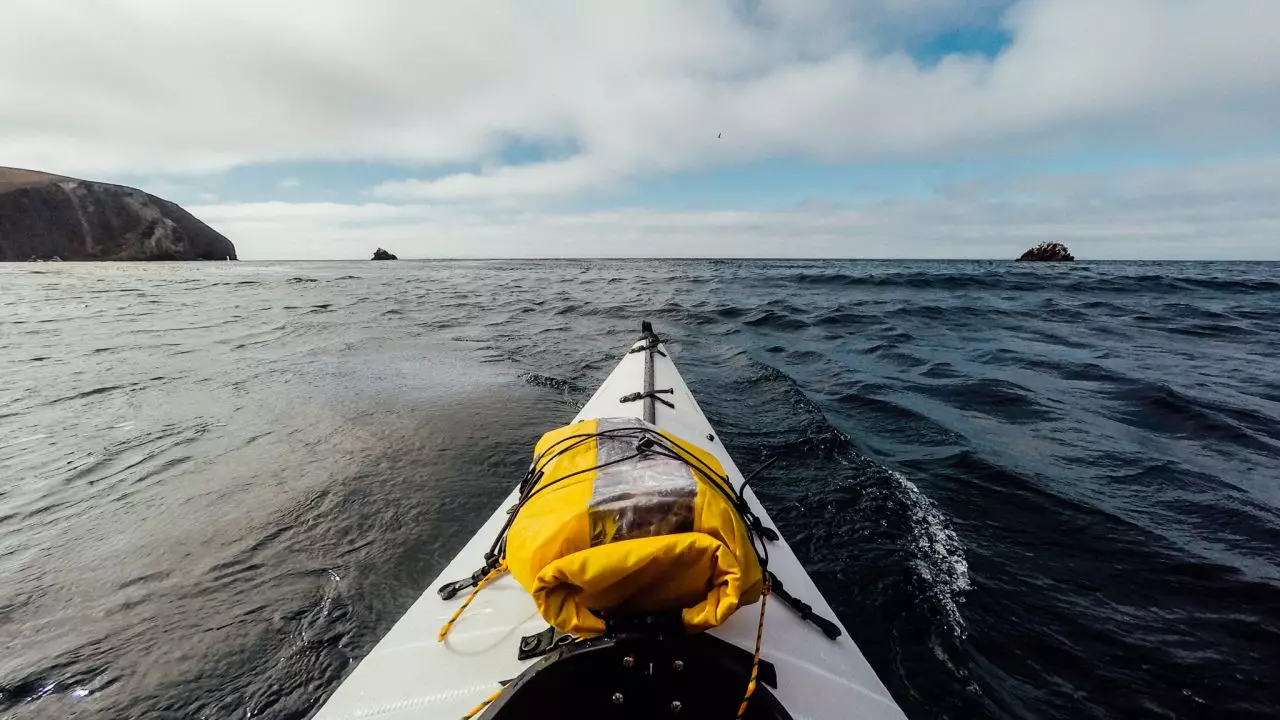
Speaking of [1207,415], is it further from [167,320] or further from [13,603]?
[167,320]

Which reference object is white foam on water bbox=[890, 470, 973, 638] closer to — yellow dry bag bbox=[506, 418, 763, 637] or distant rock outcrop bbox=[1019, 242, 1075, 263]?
yellow dry bag bbox=[506, 418, 763, 637]

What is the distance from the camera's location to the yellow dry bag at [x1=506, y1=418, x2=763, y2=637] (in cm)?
158

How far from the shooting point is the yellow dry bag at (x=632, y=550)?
1583 millimetres

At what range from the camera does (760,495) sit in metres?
5.00

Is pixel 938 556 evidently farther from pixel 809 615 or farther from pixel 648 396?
pixel 648 396

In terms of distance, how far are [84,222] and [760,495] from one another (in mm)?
107082

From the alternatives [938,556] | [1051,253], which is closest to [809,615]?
[938,556]

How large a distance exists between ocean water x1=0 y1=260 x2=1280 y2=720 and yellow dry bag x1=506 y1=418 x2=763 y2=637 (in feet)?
7.14

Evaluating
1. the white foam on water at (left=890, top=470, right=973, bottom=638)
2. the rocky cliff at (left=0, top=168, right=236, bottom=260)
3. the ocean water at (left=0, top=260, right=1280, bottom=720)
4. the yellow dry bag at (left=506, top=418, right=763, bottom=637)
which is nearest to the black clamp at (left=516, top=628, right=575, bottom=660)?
the yellow dry bag at (left=506, top=418, right=763, bottom=637)

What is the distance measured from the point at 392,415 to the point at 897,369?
9.51 meters

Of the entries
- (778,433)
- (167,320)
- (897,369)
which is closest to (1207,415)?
(897,369)

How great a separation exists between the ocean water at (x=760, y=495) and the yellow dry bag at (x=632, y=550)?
2.18m

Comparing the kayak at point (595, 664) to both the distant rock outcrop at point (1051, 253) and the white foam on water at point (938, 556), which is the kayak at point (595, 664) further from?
the distant rock outcrop at point (1051, 253)

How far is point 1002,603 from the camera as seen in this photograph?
355cm
